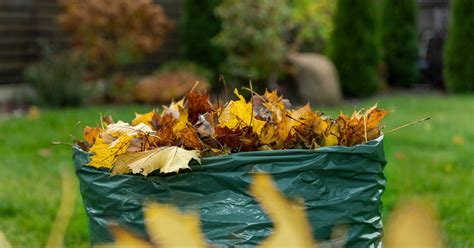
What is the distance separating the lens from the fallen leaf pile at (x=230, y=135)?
2.27m

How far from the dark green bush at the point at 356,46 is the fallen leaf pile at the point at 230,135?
34.0ft

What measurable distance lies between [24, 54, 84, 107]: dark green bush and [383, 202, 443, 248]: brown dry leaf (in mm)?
9328

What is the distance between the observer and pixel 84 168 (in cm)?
251

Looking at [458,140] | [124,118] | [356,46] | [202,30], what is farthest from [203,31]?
[458,140]

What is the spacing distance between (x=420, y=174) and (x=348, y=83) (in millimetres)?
7298

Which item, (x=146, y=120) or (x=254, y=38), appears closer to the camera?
(x=146, y=120)

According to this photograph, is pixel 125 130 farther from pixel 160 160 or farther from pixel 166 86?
pixel 166 86

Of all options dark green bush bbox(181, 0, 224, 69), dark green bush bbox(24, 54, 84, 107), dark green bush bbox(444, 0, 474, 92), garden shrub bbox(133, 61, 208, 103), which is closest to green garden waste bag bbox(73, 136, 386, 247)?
dark green bush bbox(24, 54, 84, 107)

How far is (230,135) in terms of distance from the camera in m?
2.37

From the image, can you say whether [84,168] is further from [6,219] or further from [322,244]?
[6,219]

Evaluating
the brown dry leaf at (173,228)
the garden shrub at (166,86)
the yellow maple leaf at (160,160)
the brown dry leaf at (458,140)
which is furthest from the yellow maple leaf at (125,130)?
the garden shrub at (166,86)

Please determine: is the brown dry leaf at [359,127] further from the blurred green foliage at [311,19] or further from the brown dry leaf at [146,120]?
the blurred green foliage at [311,19]

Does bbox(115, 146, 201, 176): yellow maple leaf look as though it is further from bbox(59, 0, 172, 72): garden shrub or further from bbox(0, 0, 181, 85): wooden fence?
bbox(0, 0, 181, 85): wooden fence

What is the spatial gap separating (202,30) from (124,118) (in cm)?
448
